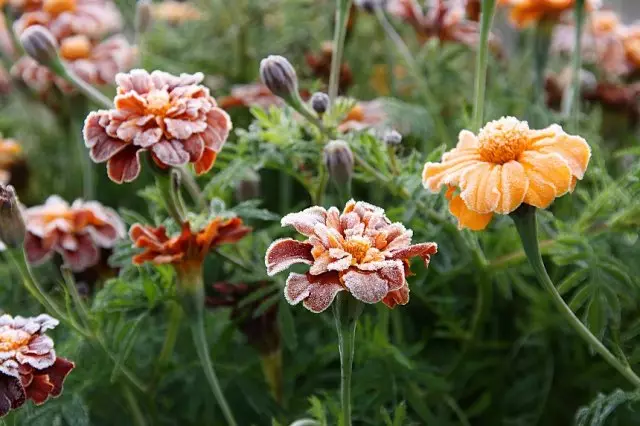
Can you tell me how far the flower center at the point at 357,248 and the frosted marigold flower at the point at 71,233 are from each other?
26cm

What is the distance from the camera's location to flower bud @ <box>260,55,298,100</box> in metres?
0.52

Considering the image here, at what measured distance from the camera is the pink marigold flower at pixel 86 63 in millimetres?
767

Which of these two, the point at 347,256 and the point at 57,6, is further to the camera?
the point at 57,6

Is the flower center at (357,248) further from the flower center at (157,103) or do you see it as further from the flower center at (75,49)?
the flower center at (75,49)

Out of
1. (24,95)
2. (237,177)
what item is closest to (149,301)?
(237,177)

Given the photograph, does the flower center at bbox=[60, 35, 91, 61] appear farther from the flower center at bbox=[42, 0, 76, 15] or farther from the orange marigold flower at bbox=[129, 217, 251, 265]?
the orange marigold flower at bbox=[129, 217, 251, 265]

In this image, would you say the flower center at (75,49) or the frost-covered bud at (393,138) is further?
the flower center at (75,49)

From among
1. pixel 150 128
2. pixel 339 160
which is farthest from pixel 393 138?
pixel 150 128

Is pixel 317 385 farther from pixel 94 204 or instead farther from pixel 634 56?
pixel 634 56

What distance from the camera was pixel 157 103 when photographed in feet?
1.60

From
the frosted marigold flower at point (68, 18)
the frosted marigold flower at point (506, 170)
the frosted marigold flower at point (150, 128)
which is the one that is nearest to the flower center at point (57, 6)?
the frosted marigold flower at point (68, 18)

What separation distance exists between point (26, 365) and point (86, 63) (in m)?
0.39

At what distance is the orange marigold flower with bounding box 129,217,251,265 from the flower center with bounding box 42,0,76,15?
375 mm

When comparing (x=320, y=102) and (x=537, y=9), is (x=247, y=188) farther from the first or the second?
(x=537, y=9)
